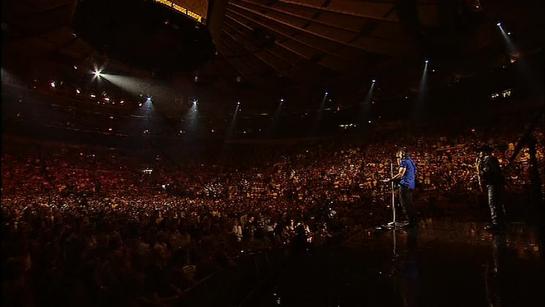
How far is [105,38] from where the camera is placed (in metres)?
10.8

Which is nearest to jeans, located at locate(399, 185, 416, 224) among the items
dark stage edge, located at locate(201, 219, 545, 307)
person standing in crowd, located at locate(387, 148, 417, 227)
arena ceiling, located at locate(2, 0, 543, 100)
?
person standing in crowd, located at locate(387, 148, 417, 227)

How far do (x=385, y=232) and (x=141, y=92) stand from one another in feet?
73.5

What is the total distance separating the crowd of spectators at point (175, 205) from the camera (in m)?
3.10

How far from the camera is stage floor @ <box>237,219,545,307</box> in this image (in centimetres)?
305

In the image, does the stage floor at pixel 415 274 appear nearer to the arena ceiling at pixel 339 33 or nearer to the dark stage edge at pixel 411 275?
the dark stage edge at pixel 411 275

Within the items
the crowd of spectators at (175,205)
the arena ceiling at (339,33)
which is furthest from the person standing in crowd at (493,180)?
the arena ceiling at (339,33)

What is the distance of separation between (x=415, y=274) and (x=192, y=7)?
869 cm

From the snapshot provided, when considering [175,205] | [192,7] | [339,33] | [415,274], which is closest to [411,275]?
[415,274]

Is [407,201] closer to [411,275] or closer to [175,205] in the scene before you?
[411,275]

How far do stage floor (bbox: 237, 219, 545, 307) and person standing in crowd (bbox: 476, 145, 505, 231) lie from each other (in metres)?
0.33

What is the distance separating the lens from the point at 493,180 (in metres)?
5.98

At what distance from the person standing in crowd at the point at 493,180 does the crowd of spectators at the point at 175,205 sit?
3.35 feet

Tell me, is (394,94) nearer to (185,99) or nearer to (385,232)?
(185,99)

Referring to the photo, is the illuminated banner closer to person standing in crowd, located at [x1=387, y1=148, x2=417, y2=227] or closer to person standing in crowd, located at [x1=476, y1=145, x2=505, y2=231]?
person standing in crowd, located at [x1=387, y1=148, x2=417, y2=227]
